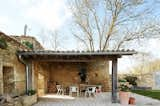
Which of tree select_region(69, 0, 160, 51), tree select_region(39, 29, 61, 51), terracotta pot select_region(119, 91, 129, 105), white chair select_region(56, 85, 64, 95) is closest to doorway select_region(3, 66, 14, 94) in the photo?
terracotta pot select_region(119, 91, 129, 105)

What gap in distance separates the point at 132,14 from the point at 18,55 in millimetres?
13013

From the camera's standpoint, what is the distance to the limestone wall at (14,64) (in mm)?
8547

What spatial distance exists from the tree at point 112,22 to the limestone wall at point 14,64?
1127 cm

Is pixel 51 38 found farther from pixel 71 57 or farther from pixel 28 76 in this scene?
pixel 28 76

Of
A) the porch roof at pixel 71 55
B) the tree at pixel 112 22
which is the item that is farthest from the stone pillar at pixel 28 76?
the tree at pixel 112 22

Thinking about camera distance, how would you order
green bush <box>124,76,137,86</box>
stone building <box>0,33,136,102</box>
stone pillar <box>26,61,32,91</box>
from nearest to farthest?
1. stone building <box>0,33,136,102</box>
2. stone pillar <box>26,61,32,91</box>
3. green bush <box>124,76,137,86</box>

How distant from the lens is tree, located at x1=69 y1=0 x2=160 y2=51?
1992 centimetres

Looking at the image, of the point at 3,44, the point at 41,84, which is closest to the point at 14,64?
the point at 3,44

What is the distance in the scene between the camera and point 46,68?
15680 millimetres

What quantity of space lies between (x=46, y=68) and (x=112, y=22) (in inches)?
316

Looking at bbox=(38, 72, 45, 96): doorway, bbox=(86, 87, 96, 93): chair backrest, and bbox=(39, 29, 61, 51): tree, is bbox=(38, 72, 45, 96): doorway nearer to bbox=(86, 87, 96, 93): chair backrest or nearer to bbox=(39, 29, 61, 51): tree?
bbox=(86, 87, 96, 93): chair backrest

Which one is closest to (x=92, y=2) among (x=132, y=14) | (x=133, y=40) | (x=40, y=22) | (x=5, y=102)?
(x=132, y=14)

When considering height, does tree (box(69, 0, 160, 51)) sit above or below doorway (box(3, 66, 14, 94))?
above

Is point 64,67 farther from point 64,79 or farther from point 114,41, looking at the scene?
point 114,41
